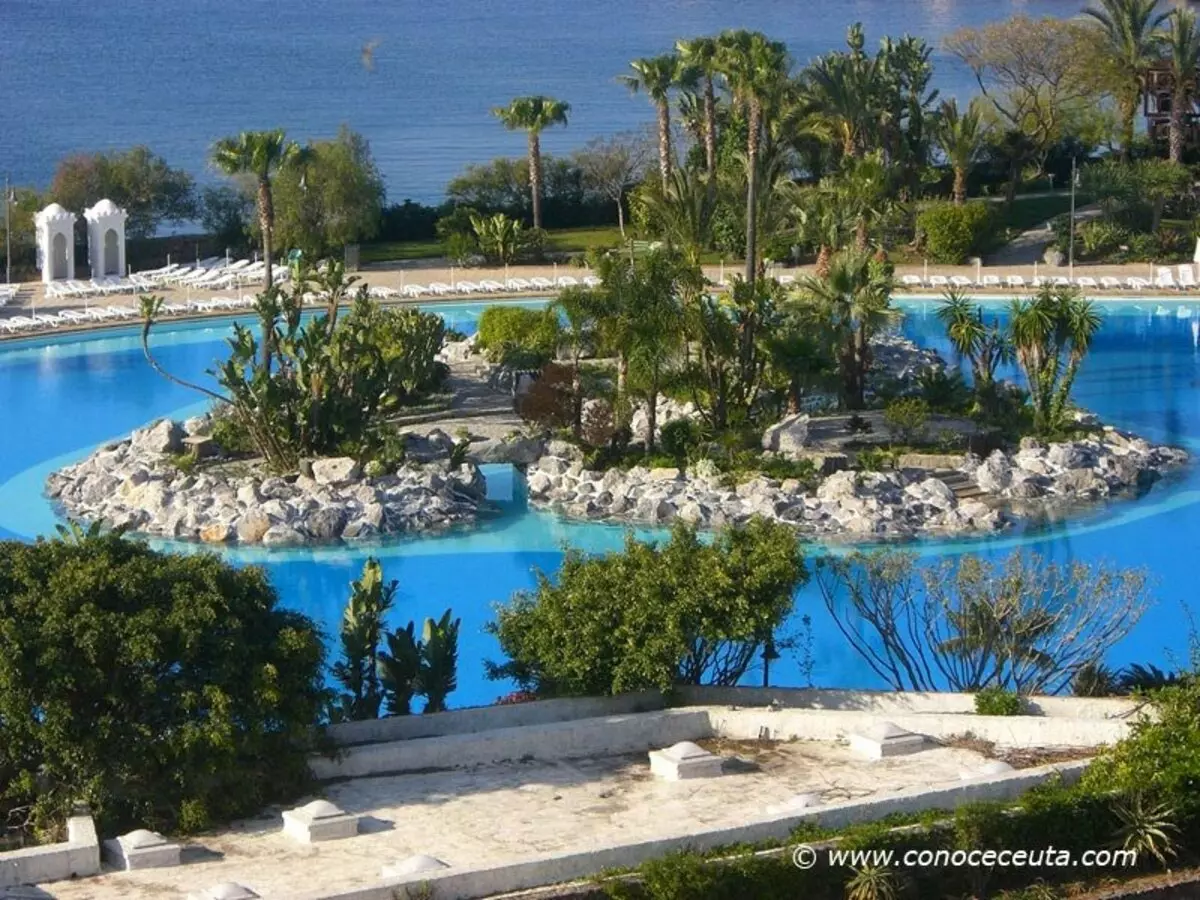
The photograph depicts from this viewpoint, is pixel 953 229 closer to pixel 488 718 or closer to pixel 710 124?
pixel 710 124

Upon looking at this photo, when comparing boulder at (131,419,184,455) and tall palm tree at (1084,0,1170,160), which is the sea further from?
boulder at (131,419,184,455)

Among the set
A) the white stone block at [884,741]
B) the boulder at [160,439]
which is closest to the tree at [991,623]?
the white stone block at [884,741]

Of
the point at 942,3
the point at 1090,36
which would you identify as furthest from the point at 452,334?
the point at 942,3

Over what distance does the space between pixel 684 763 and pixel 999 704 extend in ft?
8.94

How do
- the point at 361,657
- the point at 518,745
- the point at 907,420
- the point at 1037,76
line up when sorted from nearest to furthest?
the point at 518,745 < the point at 361,657 < the point at 907,420 < the point at 1037,76

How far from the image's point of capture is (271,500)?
26578 mm

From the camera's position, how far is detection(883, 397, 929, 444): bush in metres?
28.8

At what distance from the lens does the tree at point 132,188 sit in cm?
4712

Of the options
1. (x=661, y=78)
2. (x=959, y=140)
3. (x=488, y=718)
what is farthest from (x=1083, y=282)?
(x=488, y=718)

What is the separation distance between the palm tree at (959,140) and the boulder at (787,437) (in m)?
18.4

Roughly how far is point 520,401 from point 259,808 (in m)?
15.0

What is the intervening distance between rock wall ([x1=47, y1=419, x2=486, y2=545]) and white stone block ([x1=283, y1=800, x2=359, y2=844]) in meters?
11.5

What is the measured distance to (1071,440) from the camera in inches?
1141

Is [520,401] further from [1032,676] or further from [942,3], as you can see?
[942,3]
